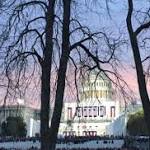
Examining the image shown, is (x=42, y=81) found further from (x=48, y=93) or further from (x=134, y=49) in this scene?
(x=134, y=49)

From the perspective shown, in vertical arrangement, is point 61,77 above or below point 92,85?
below

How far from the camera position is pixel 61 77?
21.0 metres

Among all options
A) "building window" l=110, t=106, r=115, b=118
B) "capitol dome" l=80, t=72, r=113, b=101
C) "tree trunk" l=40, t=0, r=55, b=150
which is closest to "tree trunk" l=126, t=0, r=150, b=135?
"capitol dome" l=80, t=72, r=113, b=101

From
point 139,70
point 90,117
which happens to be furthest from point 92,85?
point 90,117

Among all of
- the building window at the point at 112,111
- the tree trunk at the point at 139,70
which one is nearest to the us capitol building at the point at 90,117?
the building window at the point at 112,111

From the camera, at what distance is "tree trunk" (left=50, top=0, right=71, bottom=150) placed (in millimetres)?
20797

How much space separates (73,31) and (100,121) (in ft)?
487

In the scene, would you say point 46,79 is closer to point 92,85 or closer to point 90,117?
point 92,85

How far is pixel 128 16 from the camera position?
21438 millimetres

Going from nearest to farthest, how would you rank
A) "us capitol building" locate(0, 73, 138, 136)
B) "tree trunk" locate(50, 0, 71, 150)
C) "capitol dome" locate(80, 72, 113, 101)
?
1. "tree trunk" locate(50, 0, 71, 150)
2. "capitol dome" locate(80, 72, 113, 101)
3. "us capitol building" locate(0, 73, 138, 136)

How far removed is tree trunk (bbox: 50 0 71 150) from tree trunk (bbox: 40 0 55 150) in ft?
0.85

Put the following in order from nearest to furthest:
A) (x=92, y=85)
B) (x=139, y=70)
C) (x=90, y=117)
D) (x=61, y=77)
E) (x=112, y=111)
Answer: (x=139, y=70) < (x=61, y=77) < (x=92, y=85) < (x=90, y=117) < (x=112, y=111)

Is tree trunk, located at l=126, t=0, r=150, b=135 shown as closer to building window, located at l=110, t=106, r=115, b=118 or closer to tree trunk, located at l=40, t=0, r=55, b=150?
tree trunk, located at l=40, t=0, r=55, b=150

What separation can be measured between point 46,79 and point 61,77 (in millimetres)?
604
